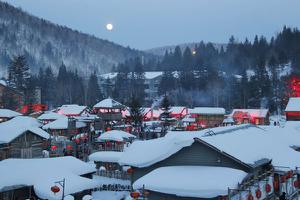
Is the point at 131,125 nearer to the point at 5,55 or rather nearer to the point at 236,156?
the point at 236,156

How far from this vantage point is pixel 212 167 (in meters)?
19.1

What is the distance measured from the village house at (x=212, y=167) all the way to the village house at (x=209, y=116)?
155 feet

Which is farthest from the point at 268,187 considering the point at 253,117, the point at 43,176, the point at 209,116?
the point at 209,116

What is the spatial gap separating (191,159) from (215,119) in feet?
170

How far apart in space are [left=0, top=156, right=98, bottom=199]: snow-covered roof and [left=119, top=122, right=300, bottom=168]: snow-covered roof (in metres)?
2.83

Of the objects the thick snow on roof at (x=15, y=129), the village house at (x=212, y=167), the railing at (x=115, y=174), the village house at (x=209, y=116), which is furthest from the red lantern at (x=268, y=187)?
the village house at (x=209, y=116)

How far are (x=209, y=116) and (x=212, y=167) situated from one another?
52748 mm

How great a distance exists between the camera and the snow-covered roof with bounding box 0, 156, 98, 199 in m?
20.3

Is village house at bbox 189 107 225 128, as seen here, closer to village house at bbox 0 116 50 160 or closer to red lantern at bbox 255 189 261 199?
village house at bbox 0 116 50 160

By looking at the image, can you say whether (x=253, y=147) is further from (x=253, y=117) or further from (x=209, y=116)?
(x=209, y=116)

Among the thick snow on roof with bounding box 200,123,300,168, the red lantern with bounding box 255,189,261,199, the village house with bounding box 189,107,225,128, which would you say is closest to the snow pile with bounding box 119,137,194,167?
the thick snow on roof with bounding box 200,123,300,168

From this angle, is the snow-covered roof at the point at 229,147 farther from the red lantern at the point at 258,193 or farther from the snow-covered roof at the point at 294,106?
the snow-covered roof at the point at 294,106

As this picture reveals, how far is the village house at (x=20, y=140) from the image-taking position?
31.0 m

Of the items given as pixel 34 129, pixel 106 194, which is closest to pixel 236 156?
pixel 106 194
